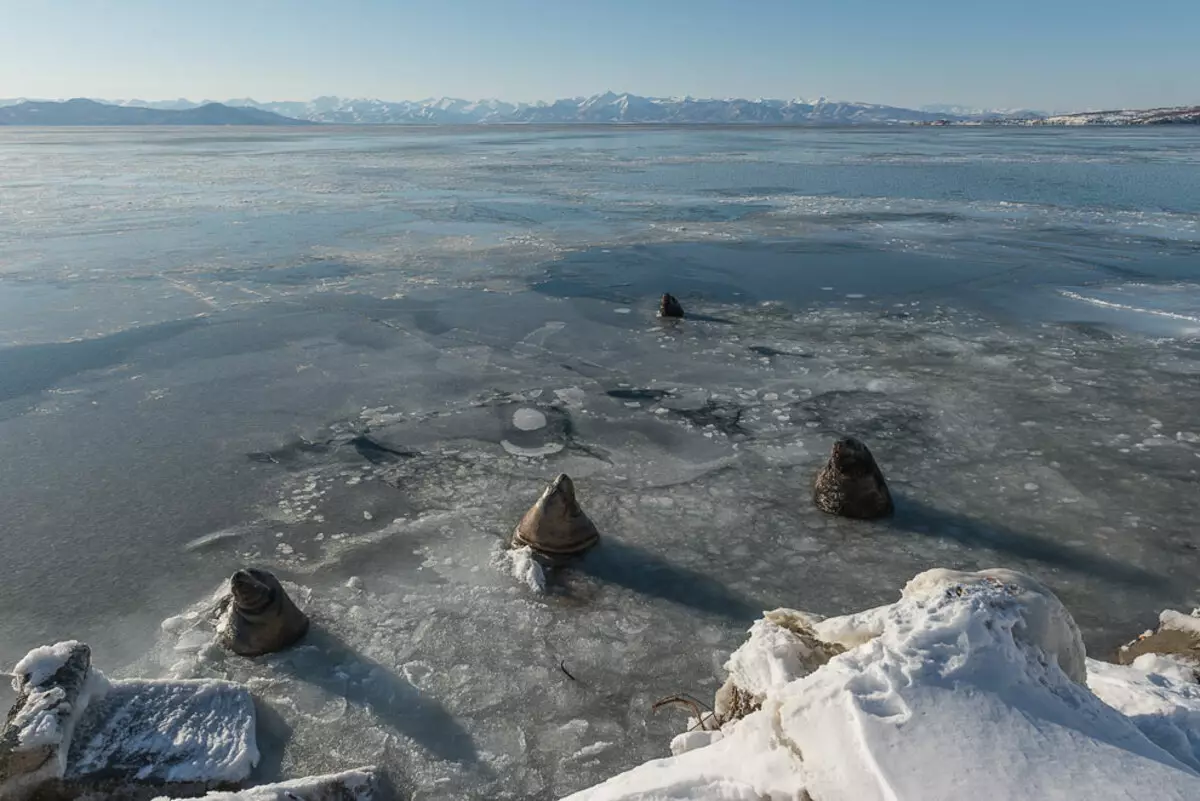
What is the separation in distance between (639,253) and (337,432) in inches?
304

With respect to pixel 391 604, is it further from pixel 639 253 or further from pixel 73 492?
pixel 639 253

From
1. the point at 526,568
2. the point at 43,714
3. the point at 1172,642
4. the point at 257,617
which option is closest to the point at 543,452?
the point at 526,568

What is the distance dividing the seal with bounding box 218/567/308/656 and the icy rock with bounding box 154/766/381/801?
92 centimetres

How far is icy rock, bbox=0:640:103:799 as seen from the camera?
278 cm

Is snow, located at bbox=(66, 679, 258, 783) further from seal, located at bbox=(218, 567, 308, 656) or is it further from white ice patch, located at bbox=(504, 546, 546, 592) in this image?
white ice patch, located at bbox=(504, 546, 546, 592)

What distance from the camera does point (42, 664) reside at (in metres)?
3.10

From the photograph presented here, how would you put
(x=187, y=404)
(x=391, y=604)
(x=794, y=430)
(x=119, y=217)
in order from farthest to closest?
(x=119, y=217) → (x=187, y=404) → (x=794, y=430) → (x=391, y=604)

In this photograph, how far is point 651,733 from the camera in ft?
10.7

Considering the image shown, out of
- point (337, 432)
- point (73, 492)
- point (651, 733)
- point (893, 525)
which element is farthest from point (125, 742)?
point (893, 525)

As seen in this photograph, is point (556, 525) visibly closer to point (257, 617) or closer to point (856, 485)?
point (257, 617)

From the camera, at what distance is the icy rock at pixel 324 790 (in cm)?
256

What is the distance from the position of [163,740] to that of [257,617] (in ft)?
2.37

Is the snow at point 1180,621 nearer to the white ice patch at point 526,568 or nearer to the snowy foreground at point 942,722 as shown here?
the snowy foreground at point 942,722

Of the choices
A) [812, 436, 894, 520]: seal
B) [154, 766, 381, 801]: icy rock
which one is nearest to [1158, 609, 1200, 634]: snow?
[812, 436, 894, 520]: seal
